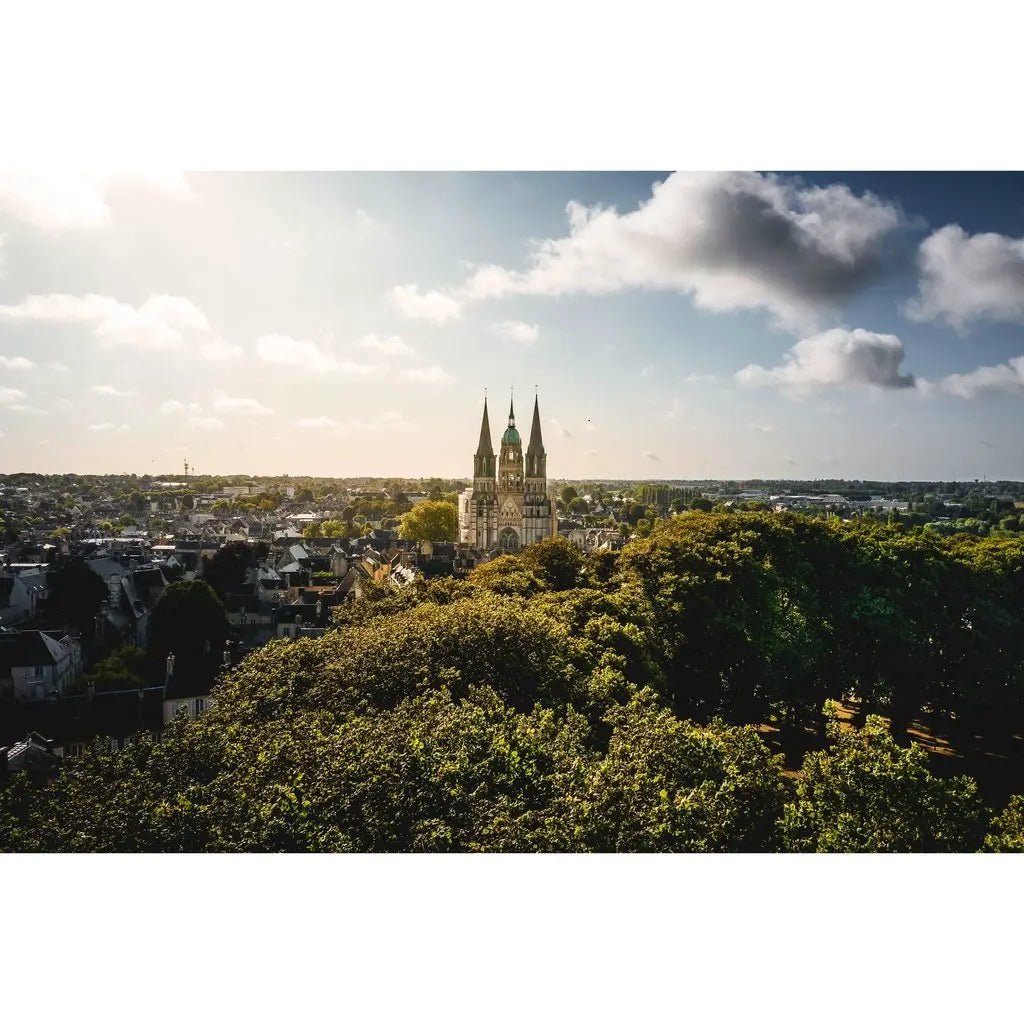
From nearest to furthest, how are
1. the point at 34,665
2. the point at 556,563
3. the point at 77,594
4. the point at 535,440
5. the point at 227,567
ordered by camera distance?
the point at 34,665 → the point at 77,594 → the point at 227,567 → the point at 556,563 → the point at 535,440

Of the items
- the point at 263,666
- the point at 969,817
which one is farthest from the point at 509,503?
the point at 969,817

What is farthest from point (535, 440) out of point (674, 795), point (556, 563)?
point (674, 795)

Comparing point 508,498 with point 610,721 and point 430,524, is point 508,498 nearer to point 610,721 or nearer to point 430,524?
point 430,524

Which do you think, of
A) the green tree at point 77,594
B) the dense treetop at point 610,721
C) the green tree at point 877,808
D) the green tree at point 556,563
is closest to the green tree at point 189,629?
the dense treetop at point 610,721

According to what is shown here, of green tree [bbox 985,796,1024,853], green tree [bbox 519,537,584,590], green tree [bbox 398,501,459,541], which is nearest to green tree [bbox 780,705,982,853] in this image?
green tree [bbox 985,796,1024,853]

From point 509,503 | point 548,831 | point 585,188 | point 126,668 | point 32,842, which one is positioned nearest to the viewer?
point 548,831

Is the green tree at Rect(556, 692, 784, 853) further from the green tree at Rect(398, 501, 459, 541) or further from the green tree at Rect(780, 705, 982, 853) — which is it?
the green tree at Rect(398, 501, 459, 541)

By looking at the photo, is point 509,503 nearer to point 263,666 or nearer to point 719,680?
point 719,680
